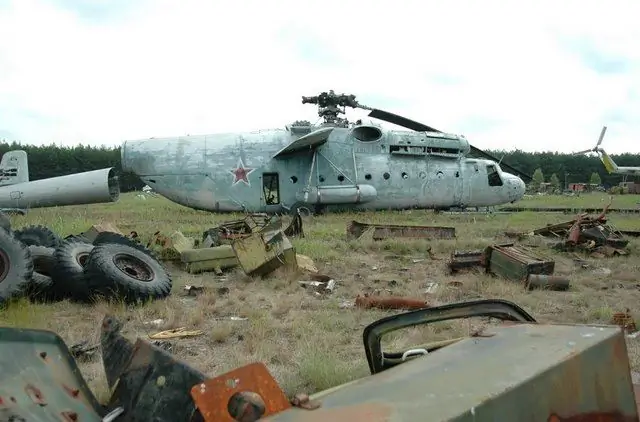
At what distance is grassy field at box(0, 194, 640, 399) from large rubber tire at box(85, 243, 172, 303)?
0.17 meters

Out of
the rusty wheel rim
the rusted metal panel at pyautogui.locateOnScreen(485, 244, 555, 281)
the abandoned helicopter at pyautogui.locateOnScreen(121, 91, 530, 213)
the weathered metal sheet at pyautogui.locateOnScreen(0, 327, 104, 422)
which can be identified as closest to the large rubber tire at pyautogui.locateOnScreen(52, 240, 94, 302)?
the rusty wheel rim

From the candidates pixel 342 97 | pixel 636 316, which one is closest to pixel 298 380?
pixel 636 316

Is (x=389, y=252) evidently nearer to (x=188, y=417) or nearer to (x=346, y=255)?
(x=346, y=255)

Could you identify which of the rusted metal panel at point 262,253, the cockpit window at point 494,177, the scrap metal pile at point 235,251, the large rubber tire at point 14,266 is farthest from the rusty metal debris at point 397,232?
the cockpit window at point 494,177

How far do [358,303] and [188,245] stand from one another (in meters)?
3.72

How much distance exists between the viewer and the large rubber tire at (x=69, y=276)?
5.43 m

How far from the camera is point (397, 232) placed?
10414mm

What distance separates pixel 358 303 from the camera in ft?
17.8

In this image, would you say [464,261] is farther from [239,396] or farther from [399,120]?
[399,120]

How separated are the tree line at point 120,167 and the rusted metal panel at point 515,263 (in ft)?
107

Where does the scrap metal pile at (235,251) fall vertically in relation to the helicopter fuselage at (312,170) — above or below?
below

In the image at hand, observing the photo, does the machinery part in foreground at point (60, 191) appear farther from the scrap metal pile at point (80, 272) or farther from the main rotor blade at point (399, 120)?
the scrap metal pile at point (80, 272)

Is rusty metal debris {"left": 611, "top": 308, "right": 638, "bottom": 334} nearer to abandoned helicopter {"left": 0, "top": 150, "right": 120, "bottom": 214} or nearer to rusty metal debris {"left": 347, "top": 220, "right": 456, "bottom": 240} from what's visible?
rusty metal debris {"left": 347, "top": 220, "right": 456, "bottom": 240}

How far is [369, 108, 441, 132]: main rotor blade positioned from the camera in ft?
56.4
